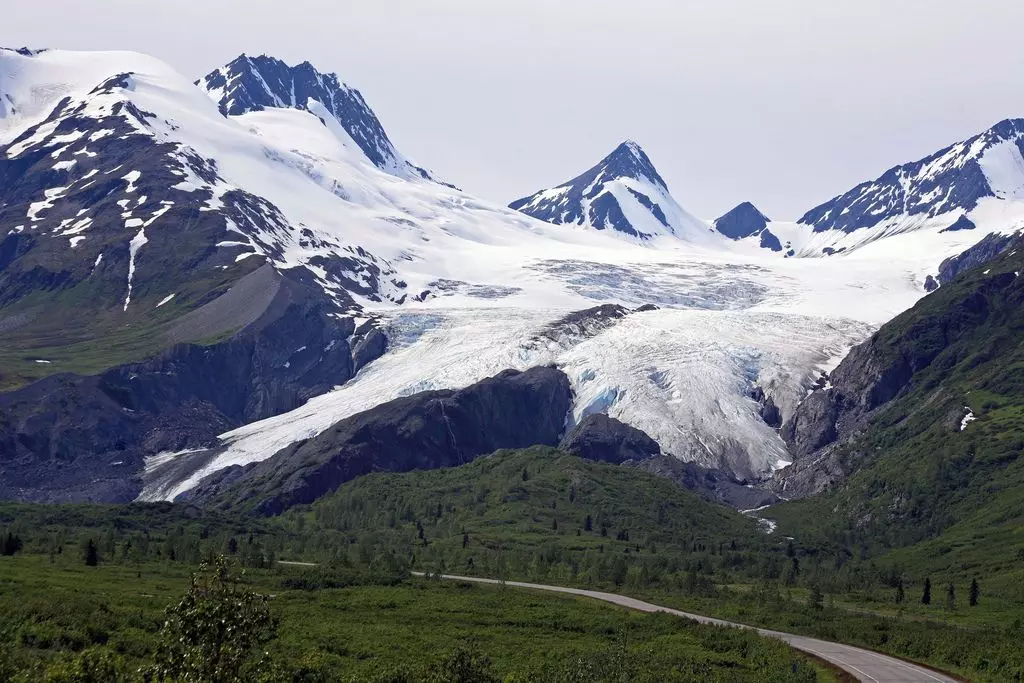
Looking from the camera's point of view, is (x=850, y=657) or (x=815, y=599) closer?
(x=850, y=657)

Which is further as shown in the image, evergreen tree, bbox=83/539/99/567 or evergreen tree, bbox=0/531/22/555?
evergreen tree, bbox=0/531/22/555

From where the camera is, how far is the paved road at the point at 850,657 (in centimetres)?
10694

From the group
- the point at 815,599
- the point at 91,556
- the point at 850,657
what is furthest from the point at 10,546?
the point at 850,657

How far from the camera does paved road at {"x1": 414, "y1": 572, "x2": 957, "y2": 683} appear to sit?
10694 cm

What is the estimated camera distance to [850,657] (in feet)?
390

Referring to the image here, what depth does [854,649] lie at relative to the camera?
127 m

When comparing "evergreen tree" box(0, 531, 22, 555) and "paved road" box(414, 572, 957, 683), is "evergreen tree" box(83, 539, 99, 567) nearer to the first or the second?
"evergreen tree" box(0, 531, 22, 555)

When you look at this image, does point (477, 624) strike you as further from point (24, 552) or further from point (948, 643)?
point (24, 552)

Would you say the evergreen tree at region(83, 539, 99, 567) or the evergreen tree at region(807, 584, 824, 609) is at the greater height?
the evergreen tree at region(83, 539, 99, 567)

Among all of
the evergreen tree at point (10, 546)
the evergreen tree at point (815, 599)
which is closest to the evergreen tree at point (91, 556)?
the evergreen tree at point (10, 546)

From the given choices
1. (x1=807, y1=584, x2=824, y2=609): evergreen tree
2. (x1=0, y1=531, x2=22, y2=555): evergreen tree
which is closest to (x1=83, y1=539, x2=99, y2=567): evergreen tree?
(x1=0, y1=531, x2=22, y2=555): evergreen tree

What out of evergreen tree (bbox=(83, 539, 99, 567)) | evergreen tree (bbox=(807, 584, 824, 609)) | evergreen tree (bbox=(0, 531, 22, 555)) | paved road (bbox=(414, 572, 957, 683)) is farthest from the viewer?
evergreen tree (bbox=(807, 584, 824, 609))

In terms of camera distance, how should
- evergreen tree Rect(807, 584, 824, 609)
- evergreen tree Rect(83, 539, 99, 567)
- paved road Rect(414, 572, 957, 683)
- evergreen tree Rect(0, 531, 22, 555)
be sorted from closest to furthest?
1. paved road Rect(414, 572, 957, 683)
2. evergreen tree Rect(83, 539, 99, 567)
3. evergreen tree Rect(0, 531, 22, 555)
4. evergreen tree Rect(807, 584, 824, 609)

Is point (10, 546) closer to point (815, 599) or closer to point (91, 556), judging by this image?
point (91, 556)
